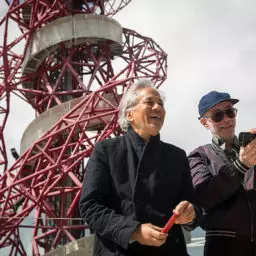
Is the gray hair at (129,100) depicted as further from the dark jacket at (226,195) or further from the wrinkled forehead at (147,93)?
the dark jacket at (226,195)

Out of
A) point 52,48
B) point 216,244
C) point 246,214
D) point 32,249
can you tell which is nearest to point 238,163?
point 246,214

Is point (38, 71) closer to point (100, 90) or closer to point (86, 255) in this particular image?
point (100, 90)

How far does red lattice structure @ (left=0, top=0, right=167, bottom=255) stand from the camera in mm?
17578

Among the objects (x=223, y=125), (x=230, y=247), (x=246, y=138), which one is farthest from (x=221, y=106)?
(x=230, y=247)

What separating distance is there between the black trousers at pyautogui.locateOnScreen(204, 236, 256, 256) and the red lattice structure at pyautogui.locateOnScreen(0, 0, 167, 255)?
1186 cm

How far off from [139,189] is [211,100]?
151cm

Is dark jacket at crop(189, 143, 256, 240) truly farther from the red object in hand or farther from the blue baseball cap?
the red object in hand

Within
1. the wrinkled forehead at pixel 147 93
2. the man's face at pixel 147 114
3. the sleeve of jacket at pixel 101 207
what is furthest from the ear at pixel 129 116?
the sleeve of jacket at pixel 101 207

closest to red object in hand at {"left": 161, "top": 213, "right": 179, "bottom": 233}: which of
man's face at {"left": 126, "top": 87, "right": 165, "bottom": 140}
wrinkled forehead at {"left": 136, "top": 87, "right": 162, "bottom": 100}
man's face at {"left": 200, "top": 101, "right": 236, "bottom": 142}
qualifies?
man's face at {"left": 126, "top": 87, "right": 165, "bottom": 140}

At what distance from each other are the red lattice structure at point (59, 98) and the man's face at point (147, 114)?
1231cm

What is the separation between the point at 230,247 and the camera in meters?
4.02

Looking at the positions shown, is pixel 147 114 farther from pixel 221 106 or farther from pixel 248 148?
pixel 221 106

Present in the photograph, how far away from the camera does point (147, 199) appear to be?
3.47m

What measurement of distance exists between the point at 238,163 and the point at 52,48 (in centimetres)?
1796
